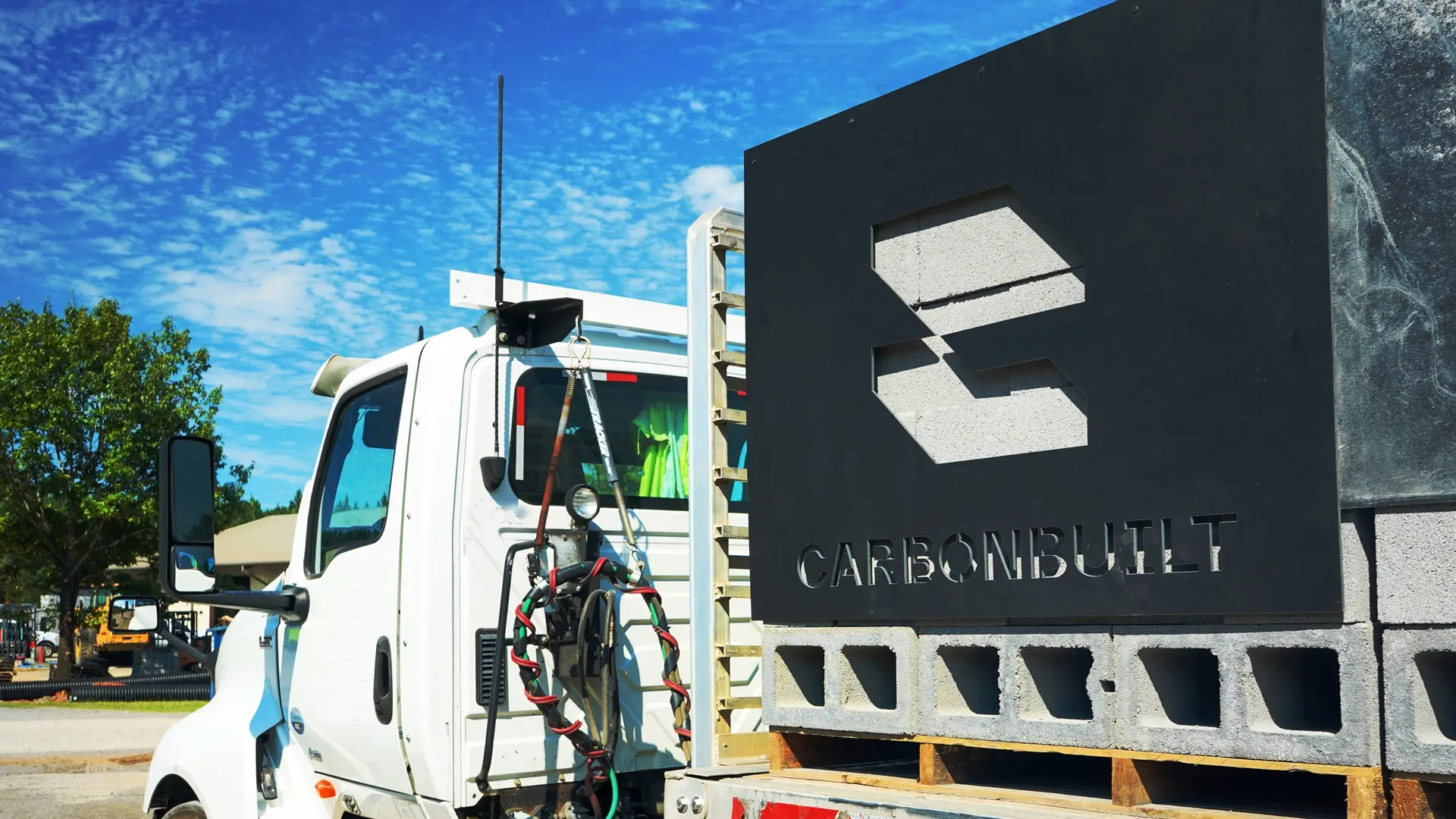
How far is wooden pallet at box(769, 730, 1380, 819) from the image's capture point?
98.0 inches

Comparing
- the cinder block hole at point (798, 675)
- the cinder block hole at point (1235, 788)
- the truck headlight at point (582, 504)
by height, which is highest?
the truck headlight at point (582, 504)

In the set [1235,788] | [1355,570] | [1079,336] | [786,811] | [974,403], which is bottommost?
[786,811]

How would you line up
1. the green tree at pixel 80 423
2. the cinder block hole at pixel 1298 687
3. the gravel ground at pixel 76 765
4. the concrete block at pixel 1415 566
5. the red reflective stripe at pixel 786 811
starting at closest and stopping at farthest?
1. the concrete block at pixel 1415 566
2. the cinder block hole at pixel 1298 687
3. the red reflective stripe at pixel 786 811
4. the gravel ground at pixel 76 765
5. the green tree at pixel 80 423

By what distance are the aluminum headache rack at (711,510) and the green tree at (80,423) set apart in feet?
95.5

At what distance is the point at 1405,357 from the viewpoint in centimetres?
225

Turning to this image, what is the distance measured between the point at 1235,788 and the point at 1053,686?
0.49 metres

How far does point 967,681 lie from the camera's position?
2.96 meters

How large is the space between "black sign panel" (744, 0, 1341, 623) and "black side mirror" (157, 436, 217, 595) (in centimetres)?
236

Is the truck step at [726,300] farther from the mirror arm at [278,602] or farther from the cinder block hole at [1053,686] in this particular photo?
the mirror arm at [278,602]

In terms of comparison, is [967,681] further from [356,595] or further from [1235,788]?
[356,595]

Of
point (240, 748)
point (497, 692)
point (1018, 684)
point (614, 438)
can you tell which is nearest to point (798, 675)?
point (1018, 684)

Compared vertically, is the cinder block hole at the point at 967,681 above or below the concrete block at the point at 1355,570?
below

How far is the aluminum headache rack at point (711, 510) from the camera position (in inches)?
147

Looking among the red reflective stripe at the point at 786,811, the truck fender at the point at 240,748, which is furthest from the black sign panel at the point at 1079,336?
the truck fender at the point at 240,748
